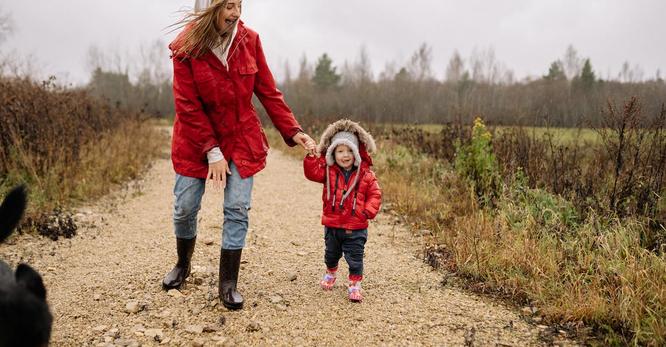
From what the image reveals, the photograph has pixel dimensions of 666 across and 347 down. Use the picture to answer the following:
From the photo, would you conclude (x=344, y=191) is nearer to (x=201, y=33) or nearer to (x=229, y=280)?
(x=229, y=280)

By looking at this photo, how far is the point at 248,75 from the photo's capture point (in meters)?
3.13

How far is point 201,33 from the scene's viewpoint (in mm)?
2867

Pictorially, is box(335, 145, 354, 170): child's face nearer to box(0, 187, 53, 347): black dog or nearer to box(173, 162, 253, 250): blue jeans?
box(173, 162, 253, 250): blue jeans

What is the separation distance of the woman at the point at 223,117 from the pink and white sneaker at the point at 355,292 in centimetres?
81

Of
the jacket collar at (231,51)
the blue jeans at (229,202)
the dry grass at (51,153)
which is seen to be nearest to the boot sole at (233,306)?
Result: the blue jeans at (229,202)

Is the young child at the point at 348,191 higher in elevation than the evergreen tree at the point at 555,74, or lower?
lower

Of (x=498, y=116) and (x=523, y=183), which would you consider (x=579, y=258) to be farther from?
(x=498, y=116)

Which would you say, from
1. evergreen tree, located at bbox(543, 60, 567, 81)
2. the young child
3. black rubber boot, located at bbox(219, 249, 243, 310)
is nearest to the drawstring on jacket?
the young child

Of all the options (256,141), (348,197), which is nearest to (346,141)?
(348,197)

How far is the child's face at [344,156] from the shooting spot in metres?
3.44

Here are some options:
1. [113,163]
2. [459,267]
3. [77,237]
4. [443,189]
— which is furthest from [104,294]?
[113,163]

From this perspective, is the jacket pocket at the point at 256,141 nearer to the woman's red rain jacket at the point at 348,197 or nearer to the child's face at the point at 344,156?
the woman's red rain jacket at the point at 348,197

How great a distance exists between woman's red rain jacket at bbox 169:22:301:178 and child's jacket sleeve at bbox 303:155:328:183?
1.17 ft

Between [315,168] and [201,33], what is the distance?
123cm
